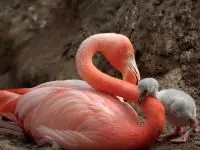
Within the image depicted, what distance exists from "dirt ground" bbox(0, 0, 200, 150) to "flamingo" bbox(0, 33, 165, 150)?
197 mm

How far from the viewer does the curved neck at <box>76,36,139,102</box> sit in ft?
12.0

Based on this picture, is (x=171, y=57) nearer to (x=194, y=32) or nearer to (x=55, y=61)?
(x=194, y=32)

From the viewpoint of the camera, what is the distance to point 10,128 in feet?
12.8

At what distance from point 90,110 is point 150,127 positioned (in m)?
0.42

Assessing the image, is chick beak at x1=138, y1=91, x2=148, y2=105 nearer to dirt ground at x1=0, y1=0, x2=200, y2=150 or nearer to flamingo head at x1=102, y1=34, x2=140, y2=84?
flamingo head at x1=102, y1=34, x2=140, y2=84

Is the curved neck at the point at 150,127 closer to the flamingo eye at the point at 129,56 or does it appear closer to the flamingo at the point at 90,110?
the flamingo at the point at 90,110

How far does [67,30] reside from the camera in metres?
6.57

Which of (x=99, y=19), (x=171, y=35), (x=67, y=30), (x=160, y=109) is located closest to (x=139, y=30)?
(x=171, y=35)

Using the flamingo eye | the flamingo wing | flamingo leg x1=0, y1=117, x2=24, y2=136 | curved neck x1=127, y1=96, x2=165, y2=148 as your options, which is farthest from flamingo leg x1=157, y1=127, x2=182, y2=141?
flamingo leg x1=0, y1=117, x2=24, y2=136

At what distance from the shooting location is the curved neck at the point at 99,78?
367 cm

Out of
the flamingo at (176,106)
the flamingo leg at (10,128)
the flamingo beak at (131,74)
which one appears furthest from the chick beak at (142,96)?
the flamingo leg at (10,128)

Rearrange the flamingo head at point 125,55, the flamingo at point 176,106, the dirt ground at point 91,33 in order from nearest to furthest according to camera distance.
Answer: the flamingo at point 176,106, the flamingo head at point 125,55, the dirt ground at point 91,33

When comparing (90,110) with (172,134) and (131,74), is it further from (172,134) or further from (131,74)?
(172,134)

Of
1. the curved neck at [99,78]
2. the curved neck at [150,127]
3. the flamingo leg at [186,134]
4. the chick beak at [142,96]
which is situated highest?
the curved neck at [99,78]
